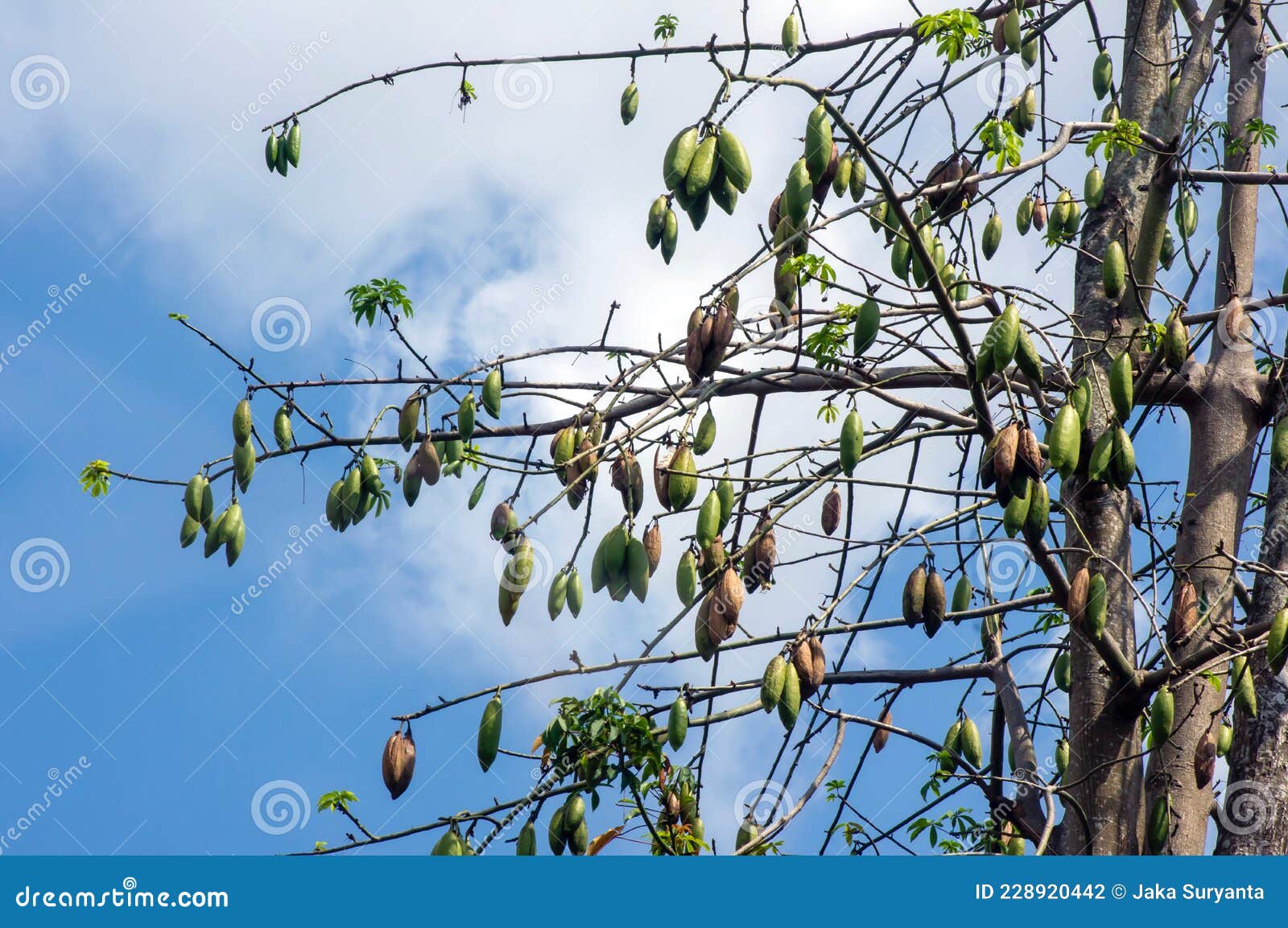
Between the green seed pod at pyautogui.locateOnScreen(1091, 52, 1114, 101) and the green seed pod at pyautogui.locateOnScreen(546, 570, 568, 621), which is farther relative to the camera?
the green seed pod at pyautogui.locateOnScreen(1091, 52, 1114, 101)

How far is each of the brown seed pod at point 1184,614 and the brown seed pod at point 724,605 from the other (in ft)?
4.91

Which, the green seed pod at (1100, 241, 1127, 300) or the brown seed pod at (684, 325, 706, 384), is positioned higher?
the green seed pod at (1100, 241, 1127, 300)

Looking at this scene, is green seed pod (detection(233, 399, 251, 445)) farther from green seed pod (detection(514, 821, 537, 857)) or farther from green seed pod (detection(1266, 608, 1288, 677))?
green seed pod (detection(1266, 608, 1288, 677))

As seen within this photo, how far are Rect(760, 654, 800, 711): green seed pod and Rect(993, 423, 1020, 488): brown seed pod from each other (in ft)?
2.09

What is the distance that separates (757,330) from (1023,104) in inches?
72.2

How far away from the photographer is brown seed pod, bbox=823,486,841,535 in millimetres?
3834

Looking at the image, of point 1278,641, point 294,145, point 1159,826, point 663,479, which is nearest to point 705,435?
point 663,479

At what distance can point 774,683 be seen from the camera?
2857 millimetres

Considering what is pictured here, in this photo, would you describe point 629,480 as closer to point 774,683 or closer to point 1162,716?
point 774,683

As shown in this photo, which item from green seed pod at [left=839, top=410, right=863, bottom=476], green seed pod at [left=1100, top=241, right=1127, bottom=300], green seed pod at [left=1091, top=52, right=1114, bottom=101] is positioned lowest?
green seed pod at [left=839, top=410, right=863, bottom=476]

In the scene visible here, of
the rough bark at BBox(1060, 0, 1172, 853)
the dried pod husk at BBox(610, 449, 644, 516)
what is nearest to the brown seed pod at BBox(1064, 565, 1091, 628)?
the rough bark at BBox(1060, 0, 1172, 853)

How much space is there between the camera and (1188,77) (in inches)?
170

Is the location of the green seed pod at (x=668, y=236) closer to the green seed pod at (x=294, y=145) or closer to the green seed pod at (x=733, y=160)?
the green seed pod at (x=733, y=160)

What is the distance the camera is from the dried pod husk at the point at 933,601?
3398mm
